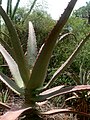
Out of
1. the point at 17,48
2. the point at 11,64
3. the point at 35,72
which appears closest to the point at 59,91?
the point at 35,72

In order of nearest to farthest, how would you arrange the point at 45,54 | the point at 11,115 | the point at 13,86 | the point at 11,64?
the point at 11,115 < the point at 45,54 < the point at 13,86 < the point at 11,64

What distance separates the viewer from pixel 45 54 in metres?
1.36

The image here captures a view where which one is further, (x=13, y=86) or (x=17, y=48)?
(x=13, y=86)

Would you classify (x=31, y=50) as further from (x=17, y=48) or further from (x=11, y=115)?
(x=11, y=115)

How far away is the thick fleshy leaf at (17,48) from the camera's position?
4.45 feet

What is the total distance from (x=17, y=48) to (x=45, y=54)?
0.13m

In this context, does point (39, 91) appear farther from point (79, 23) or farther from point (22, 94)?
point (79, 23)

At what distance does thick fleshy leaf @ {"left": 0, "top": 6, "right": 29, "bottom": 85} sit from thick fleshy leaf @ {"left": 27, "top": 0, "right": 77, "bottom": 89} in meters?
0.05

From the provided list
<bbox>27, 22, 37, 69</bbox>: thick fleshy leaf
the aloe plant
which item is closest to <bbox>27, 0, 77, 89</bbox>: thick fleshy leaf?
the aloe plant

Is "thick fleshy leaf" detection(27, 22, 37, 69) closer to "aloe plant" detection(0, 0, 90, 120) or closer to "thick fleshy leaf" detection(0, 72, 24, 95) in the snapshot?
"aloe plant" detection(0, 0, 90, 120)

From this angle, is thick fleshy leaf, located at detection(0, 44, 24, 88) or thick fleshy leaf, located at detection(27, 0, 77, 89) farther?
thick fleshy leaf, located at detection(0, 44, 24, 88)

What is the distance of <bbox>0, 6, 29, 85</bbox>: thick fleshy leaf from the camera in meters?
1.36

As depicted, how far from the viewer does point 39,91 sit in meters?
1.51

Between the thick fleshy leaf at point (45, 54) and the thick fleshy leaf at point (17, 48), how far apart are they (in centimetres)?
5
